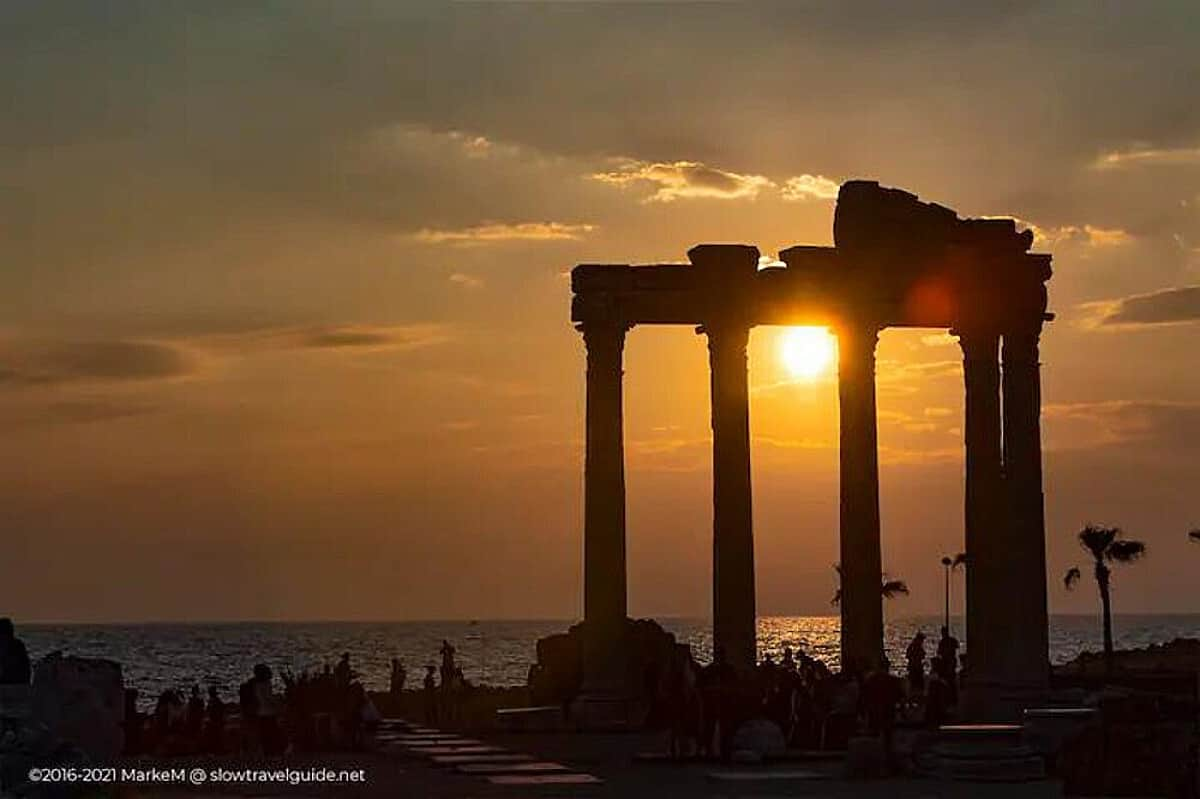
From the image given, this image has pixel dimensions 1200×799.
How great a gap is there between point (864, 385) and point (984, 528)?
920cm

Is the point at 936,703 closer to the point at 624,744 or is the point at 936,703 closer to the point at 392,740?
the point at 624,744

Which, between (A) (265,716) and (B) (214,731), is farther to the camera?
(B) (214,731)

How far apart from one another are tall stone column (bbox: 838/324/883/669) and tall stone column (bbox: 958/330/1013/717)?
6.80 metres

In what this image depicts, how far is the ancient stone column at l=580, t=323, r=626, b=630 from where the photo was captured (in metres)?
55.1

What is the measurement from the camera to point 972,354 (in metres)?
50.8

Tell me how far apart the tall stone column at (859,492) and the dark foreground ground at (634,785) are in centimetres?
1660

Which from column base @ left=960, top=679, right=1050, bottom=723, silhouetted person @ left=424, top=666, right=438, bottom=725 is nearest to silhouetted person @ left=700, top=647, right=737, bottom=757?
column base @ left=960, top=679, right=1050, bottom=723

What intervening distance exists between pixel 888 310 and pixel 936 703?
12.9m

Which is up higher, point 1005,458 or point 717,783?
point 1005,458

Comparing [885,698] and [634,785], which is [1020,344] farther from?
[634,785]

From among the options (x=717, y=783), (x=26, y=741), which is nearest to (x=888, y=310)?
(x=717, y=783)

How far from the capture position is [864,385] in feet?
191

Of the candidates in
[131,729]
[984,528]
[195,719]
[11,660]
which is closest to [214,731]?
[195,719]

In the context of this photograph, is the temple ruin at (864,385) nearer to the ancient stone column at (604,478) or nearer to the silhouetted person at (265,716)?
the ancient stone column at (604,478)
